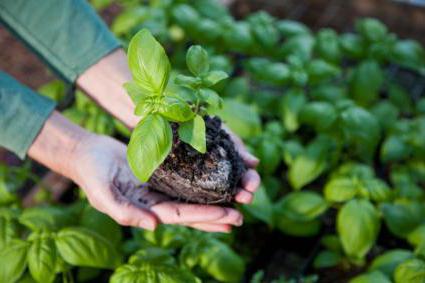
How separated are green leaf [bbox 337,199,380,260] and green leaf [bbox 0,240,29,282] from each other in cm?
81

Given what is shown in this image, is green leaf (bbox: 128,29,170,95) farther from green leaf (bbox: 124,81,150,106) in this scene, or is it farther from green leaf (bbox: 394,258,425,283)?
green leaf (bbox: 394,258,425,283)

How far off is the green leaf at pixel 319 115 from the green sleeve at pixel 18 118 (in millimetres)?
797

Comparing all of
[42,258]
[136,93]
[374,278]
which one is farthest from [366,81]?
[42,258]

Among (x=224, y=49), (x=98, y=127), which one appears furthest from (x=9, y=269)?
(x=224, y=49)

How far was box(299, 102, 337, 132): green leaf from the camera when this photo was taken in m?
1.65

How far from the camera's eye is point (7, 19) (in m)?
1.38

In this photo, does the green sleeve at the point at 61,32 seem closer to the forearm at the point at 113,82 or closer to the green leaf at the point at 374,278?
the forearm at the point at 113,82

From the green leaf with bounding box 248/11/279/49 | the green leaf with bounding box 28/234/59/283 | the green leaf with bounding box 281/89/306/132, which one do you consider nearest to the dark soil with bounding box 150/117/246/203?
the green leaf with bounding box 28/234/59/283

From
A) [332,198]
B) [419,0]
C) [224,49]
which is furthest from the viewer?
[419,0]

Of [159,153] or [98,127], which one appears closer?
[159,153]

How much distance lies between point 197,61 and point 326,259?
0.77m

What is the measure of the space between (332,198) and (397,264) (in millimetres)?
254

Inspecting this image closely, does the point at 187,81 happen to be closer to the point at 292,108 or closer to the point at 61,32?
the point at 61,32

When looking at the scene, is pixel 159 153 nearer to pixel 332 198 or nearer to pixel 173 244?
pixel 173 244
